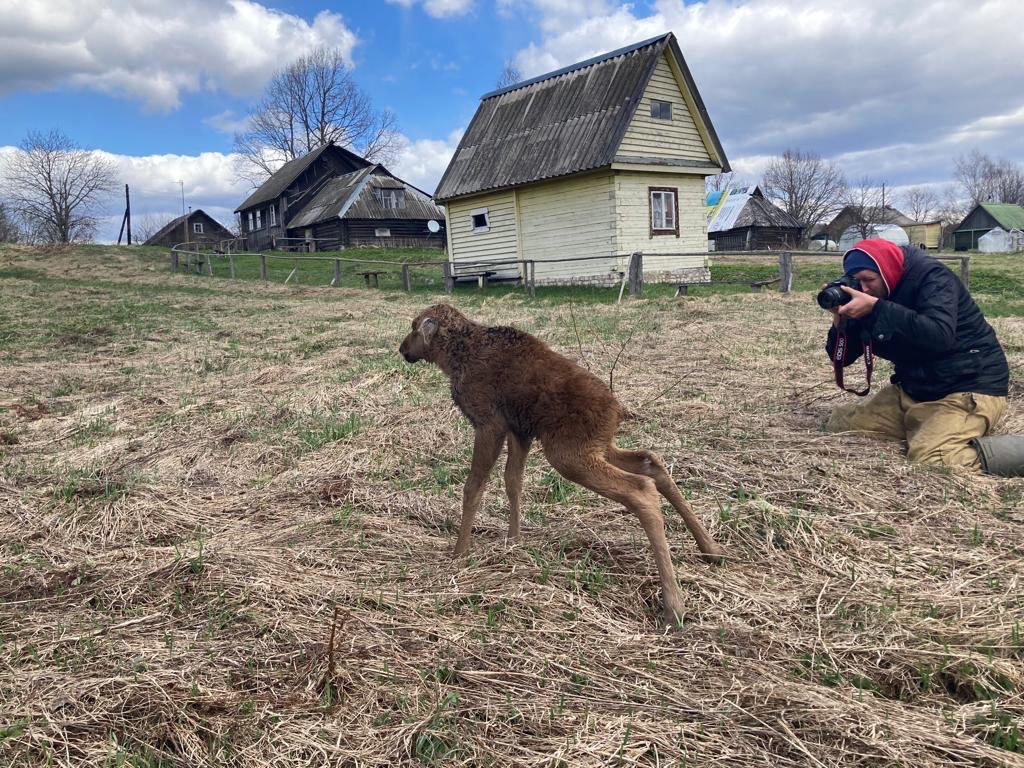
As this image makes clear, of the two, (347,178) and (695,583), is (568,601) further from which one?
(347,178)

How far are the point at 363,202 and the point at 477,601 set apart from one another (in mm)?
42627

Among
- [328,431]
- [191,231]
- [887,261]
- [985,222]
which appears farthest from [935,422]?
[985,222]

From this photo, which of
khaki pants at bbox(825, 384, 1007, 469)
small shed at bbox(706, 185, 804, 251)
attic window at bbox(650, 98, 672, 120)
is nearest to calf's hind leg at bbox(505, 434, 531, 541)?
khaki pants at bbox(825, 384, 1007, 469)

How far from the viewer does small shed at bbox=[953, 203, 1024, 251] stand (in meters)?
67.4

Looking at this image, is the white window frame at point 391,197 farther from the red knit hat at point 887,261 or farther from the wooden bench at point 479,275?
the red knit hat at point 887,261

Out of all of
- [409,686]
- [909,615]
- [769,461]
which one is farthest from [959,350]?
[409,686]

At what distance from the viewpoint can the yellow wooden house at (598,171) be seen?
2131 cm

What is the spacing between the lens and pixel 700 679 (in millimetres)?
2582

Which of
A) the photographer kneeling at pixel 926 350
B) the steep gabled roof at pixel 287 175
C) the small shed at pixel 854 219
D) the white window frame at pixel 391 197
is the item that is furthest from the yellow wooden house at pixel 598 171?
the small shed at pixel 854 219

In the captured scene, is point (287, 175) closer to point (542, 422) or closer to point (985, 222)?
point (542, 422)

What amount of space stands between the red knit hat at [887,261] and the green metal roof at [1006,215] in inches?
3005

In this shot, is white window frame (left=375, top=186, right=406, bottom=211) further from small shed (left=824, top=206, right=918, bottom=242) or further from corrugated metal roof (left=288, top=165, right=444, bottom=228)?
small shed (left=824, top=206, right=918, bottom=242)

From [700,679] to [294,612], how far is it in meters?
1.71

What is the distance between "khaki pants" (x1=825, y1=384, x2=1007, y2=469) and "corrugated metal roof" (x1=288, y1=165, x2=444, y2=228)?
39.7 m
